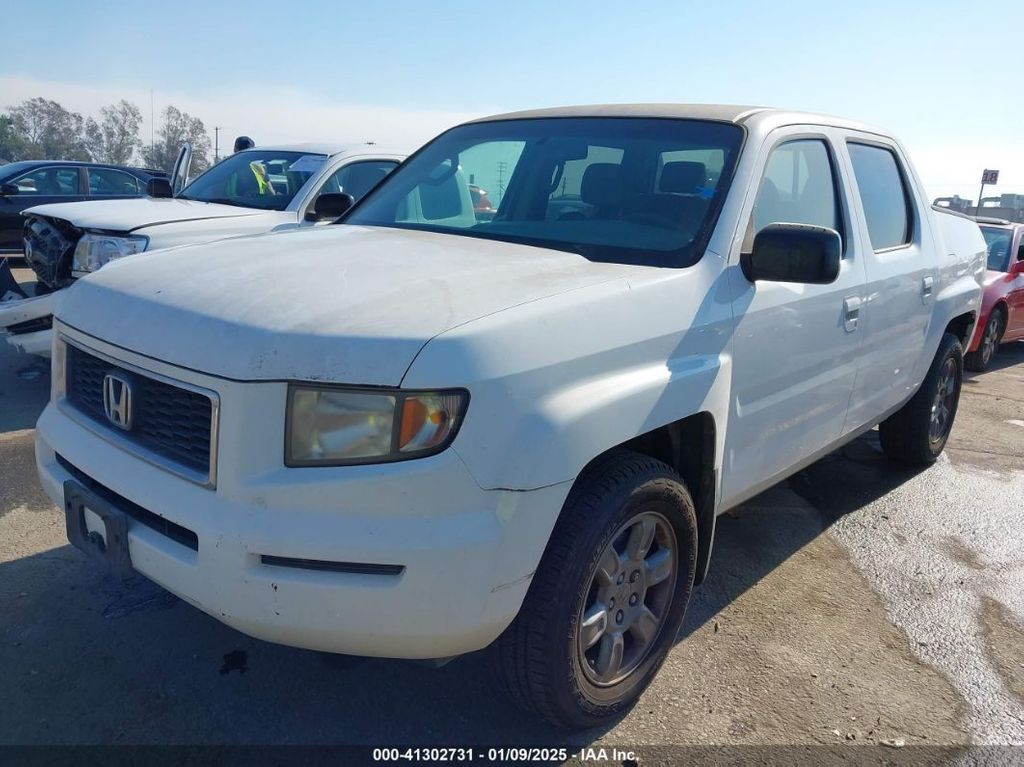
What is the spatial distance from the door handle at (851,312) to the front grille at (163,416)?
2560 mm

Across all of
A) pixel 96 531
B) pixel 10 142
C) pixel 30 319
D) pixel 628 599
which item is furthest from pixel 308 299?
pixel 10 142

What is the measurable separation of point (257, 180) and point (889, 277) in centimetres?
493

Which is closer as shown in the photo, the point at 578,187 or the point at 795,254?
the point at 795,254

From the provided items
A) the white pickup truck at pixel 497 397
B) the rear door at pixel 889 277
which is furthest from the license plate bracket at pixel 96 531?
the rear door at pixel 889 277

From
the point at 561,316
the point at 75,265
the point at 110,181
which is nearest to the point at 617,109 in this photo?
the point at 561,316

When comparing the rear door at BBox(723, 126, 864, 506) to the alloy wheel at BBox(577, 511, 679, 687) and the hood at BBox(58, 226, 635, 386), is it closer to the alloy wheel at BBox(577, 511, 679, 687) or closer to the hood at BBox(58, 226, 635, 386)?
the alloy wheel at BBox(577, 511, 679, 687)

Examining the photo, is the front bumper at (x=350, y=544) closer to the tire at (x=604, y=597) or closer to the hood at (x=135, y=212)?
the tire at (x=604, y=597)

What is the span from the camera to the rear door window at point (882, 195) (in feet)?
12.7

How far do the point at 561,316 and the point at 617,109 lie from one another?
5.46 ft

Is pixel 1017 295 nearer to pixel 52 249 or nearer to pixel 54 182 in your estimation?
pixel 52 249

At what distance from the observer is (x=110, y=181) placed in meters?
11.8

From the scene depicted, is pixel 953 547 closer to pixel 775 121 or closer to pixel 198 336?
pixel 775 121

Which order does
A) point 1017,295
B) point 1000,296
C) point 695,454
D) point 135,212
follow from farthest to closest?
point 1017,295
point 1000,296
point 135,212
point 695,454

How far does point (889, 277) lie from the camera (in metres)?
3.85
